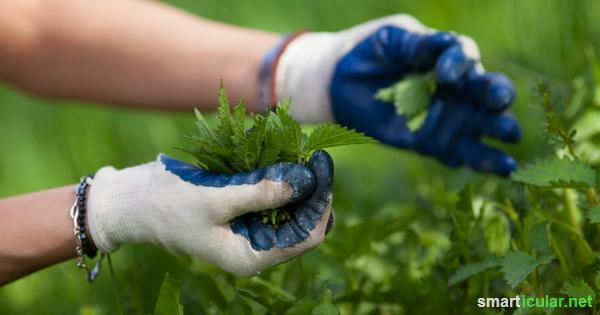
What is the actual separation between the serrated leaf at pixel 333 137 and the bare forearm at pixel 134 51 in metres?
1.03

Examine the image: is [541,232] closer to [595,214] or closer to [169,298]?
[595,214]

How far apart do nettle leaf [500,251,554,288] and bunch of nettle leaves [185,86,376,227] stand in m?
0.32

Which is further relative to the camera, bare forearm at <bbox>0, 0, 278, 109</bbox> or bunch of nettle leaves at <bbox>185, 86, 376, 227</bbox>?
bare forearm at <bbox>0, 0, 278, 109</bbox>

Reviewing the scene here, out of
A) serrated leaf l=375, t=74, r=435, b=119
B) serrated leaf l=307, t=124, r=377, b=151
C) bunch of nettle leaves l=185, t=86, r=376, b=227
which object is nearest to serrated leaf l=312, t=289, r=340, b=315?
bunch of nettle leaves l=185, t=86, r=376, b=227

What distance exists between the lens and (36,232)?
147 cm

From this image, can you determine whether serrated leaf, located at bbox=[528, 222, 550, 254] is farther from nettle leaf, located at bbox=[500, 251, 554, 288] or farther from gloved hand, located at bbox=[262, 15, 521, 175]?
gloved hand, located at bbox=[262, 15, 521, 175]

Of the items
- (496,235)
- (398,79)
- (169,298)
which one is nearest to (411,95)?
(398,79)

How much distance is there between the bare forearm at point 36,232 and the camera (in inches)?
58.0

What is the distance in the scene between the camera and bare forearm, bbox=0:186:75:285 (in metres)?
1.47

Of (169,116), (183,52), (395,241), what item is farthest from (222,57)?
(169,116)

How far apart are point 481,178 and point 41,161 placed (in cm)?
207

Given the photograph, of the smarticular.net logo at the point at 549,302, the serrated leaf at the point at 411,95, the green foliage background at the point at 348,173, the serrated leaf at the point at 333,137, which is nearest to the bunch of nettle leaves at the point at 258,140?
the serrated leaf at the point at 333,137

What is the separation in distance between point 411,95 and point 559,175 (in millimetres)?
537

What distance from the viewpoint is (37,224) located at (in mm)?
1477
